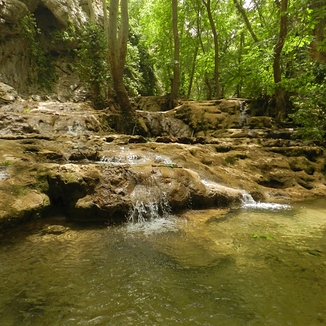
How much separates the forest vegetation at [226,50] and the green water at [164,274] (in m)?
6.19

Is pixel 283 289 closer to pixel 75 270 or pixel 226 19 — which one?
pixel 75 270

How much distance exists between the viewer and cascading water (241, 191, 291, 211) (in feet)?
18.6

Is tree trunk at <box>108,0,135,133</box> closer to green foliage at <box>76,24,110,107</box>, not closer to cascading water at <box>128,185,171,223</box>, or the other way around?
green foliage at <box>76,24,110,107</box>

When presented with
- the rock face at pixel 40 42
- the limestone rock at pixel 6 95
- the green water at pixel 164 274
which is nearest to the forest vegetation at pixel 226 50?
the rock face at pixel 40 42

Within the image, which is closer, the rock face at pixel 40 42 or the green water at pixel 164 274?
the green water at pixel 164 274

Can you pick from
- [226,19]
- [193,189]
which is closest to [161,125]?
[193,189]

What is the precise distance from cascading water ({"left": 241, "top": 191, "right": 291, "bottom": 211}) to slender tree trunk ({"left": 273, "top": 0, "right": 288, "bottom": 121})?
19.7ft

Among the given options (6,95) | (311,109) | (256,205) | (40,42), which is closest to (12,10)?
(40,42)

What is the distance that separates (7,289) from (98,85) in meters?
13.5

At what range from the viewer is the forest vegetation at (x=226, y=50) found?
8.81m

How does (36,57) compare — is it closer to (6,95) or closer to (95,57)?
(95,57)

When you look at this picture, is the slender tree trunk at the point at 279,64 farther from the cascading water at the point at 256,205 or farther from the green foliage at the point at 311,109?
the cascading water at the point at 256,205

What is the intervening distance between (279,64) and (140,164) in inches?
319

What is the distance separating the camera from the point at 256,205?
230 inches
